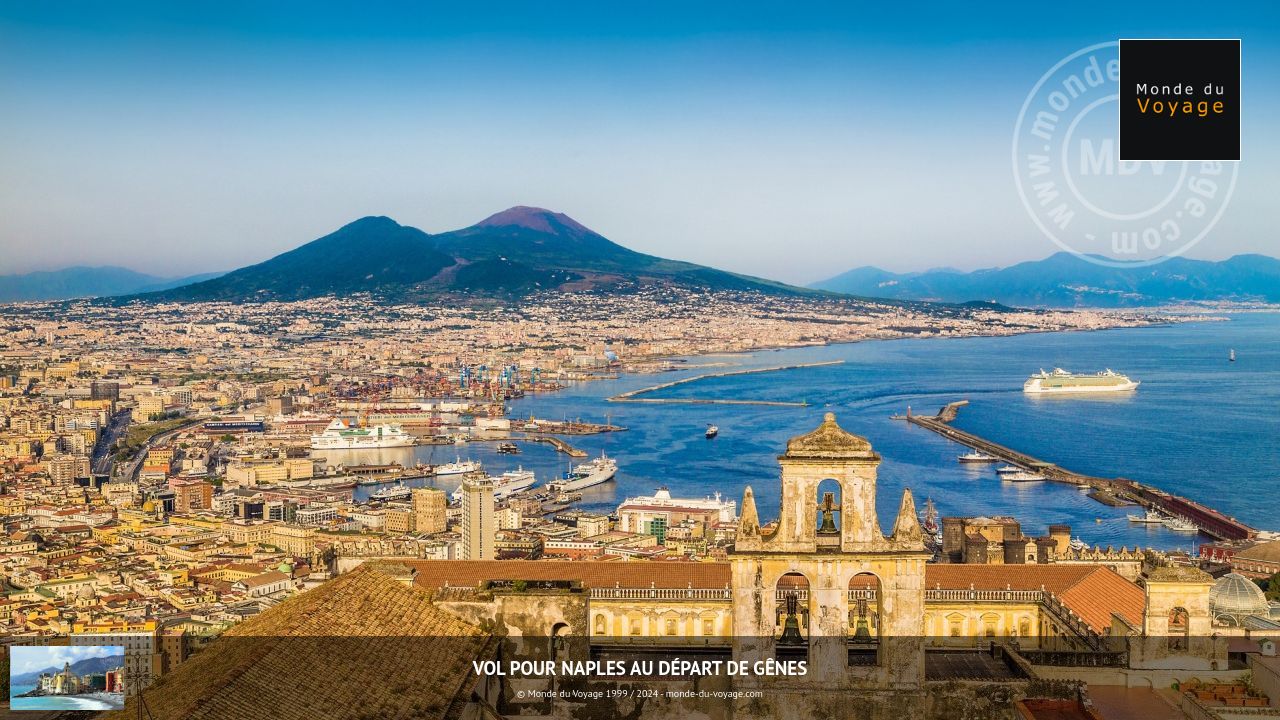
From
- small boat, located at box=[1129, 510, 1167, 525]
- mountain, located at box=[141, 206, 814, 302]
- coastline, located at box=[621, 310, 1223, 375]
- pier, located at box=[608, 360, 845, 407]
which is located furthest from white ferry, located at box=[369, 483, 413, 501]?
mountain, located at box=[141, 206, 814, 302]

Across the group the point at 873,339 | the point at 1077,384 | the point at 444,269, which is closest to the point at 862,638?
the point at 1077,384

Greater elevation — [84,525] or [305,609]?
[305,609]

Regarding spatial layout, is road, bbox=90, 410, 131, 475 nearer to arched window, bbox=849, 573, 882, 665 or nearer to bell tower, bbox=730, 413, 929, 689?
arched window, bbox=849, 573, 882, 665

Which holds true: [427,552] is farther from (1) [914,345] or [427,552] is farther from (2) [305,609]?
(1) [914,345]

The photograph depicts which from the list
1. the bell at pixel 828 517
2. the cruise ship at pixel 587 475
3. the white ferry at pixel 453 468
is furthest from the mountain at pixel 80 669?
the white ferry at pixel 453 468

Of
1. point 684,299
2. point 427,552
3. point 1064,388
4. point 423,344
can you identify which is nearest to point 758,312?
point 684,299

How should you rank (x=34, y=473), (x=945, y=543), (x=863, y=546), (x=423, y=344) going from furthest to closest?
(x=423, y=344), (x=34, y=473), (x=945, y=543), (x=863, y=546)

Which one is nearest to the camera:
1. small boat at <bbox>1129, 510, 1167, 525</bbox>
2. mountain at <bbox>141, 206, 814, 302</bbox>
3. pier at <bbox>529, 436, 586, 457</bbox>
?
small boat at <bbox>1129, 510, 1167, 525</bbox>
